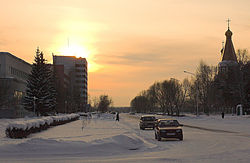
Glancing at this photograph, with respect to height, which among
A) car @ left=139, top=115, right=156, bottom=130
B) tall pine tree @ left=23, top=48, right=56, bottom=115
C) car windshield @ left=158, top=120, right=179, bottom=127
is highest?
tall pine tree @ left=23, top=48, right=56, bottom=115

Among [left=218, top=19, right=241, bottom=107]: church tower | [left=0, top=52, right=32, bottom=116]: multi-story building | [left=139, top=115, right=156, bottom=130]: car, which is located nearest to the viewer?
[left=139, top=115, right=156, bottom=130]: car

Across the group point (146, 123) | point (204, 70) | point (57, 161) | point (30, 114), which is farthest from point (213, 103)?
point (57, 161)

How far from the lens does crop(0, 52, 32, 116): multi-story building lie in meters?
65.6

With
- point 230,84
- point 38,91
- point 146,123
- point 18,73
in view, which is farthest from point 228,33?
point 146,123

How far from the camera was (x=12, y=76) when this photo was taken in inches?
3216

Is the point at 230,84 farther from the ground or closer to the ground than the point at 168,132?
farther from the ground

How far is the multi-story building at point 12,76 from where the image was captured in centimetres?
6562

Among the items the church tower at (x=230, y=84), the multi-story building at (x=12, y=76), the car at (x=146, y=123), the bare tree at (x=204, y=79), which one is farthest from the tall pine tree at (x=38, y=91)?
the bare tree at (x=204, y=79)

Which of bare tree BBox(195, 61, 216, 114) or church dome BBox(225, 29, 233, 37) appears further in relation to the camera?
church dome BBox(225, 29, 233, 37)

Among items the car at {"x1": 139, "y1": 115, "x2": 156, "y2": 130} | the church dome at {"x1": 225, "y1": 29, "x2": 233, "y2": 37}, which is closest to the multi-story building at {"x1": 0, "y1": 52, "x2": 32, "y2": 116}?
the car at {"x1": 139, "y1": 115, "x2": 156, "y2": 130}

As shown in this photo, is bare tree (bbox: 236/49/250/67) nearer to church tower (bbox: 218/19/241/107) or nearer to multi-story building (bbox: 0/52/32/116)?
church tower (bbox: 218/19/241/107)

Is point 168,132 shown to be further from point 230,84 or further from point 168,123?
point 230,84

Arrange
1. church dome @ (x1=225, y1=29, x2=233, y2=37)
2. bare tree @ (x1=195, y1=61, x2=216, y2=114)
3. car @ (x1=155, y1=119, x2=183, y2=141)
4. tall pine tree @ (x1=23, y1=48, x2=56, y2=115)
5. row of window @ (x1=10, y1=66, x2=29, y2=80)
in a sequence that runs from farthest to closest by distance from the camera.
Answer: church dome @ (x1=225, y1=29, x2=233, y2=37), bare tree @ (x1=195, y1=61, x2=216, y2=114), row of window @ (x1=10, y1=66, x2=29, y2=80), tall pine tree @ (x1=23, y1=48, x2=56, y2=115), car @ (x1=155, y1=119, x2=183, y2=141)

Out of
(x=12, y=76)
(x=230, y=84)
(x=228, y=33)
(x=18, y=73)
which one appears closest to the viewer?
(x=230, y=84)
